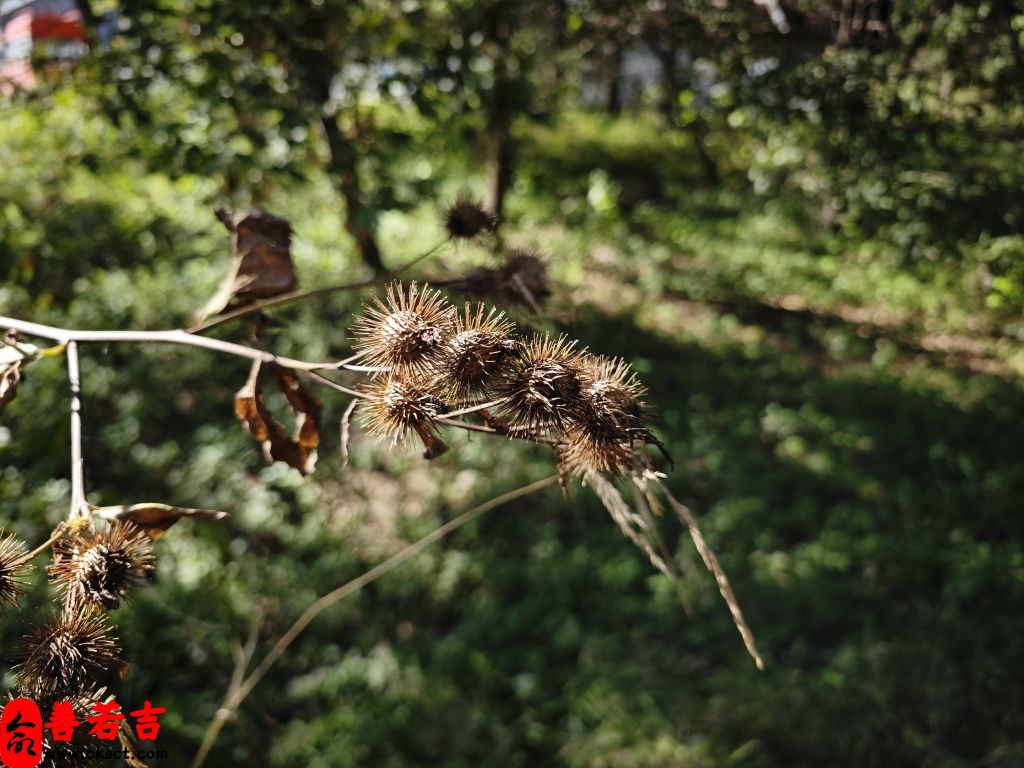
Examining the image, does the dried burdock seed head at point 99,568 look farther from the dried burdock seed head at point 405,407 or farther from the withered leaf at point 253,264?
the withered leaf at point 253,264

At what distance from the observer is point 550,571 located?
3621mm

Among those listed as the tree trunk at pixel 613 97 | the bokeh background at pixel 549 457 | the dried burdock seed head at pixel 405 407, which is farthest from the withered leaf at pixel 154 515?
the tree trunk at pixel 613 97

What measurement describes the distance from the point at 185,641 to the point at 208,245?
10.5 ft

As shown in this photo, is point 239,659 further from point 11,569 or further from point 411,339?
point 411,339

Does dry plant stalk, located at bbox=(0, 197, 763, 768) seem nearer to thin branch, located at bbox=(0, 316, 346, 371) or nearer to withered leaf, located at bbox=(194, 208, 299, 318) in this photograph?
thin branch, located at bbox=(0, 316, 346, 371)

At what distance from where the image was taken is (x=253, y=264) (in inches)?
54.2

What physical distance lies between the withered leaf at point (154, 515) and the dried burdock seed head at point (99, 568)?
0.09 metres

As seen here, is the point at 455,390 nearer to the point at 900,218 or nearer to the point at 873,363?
the point at 900,218

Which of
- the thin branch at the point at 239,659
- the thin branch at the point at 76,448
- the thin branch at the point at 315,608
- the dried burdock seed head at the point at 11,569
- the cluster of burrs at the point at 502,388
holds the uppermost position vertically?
the cluster of burrs at the point at 502,388

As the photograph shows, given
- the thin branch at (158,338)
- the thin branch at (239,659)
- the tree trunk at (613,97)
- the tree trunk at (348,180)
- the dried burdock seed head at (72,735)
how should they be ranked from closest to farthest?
the dried burdock seed head at (72,735)
the thin branch at (158,338)
the thin branch at (239,659)
the tree trunk at (348,180)
the tree trunk at (613,97)

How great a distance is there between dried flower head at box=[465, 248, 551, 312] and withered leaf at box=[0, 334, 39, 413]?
662 mm

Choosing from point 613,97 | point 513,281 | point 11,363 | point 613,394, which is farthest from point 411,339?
point 613,97

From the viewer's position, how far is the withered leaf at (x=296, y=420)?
1.23m

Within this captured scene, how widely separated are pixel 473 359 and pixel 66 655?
58 cm
